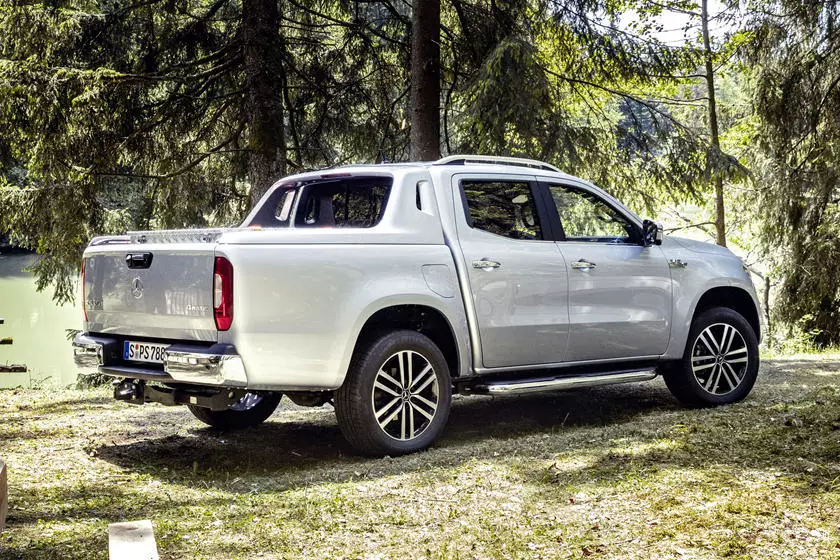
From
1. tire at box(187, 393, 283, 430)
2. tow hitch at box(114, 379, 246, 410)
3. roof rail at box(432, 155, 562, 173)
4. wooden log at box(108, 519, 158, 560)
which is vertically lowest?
tire at box(187, 393, 283, 430)

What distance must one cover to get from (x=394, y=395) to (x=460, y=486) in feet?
3.30

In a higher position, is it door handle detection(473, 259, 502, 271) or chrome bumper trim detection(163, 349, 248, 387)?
door handle detection(473, 259, 502, 271)

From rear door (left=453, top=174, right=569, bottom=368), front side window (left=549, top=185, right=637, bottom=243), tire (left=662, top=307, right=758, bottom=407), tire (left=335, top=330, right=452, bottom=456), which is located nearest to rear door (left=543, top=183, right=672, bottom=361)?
front side window (left=549, top=185, right=637, bottom=243)

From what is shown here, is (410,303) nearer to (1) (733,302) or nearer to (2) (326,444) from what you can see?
(2) (326,444)

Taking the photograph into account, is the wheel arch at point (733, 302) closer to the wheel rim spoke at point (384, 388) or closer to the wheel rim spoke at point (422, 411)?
the wheel rim spoke at point (422, 411)

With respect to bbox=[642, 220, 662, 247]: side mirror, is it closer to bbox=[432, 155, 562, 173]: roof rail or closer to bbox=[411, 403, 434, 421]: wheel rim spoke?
bbox=[432, 155, 562, 173]: roof rail

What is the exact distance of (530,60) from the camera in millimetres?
10672

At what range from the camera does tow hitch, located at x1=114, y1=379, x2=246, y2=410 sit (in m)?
5.67

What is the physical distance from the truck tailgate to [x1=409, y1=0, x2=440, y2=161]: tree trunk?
5.90m

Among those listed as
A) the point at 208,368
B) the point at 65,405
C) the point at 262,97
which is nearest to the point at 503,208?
the point at 208,368

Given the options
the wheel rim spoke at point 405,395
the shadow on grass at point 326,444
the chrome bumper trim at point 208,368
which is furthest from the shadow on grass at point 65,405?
the wheel rim spoke at point 405,395

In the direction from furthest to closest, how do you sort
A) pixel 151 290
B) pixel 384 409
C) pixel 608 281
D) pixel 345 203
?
pixel 608 281, pixel 345 203, pixel 384 409, pixel 151 290

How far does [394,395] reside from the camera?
20.0ft

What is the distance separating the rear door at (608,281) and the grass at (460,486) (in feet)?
2.19
